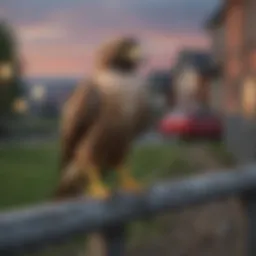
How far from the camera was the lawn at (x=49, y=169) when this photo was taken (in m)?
0.56

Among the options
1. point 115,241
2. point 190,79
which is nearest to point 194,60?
point 190,79

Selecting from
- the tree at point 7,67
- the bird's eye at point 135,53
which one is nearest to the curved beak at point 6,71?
the tree at point 7,67

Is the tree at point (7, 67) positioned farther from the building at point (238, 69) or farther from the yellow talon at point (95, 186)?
the building at point (238, 69)

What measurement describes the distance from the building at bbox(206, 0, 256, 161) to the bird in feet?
A: 0.61

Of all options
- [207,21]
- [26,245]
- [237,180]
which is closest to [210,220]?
[237,180]

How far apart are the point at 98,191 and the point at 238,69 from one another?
0.29 metres

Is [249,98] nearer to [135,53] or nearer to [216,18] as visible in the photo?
Result: [216,18]

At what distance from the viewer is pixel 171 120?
0.68 metres

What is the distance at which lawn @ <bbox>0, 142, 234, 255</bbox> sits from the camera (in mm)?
557

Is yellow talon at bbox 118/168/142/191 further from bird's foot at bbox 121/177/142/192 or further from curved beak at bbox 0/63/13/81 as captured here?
curved beak at bbox 0/63/13/81

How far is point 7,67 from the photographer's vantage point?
58cm

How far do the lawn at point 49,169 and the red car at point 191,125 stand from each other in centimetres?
2

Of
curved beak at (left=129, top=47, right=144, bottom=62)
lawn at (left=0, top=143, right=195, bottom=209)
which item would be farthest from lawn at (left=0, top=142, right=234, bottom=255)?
curved beak at (left=129, top=47, right=144, bottom=62)

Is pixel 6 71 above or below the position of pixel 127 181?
above
